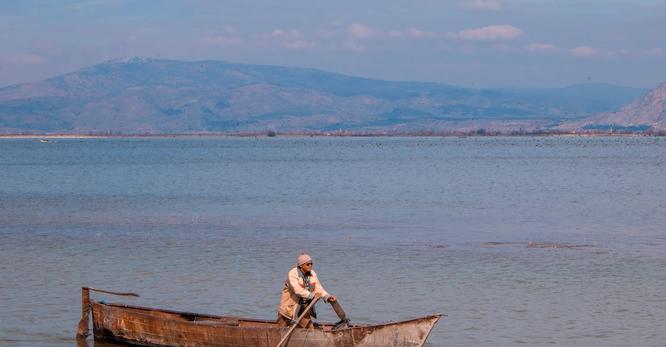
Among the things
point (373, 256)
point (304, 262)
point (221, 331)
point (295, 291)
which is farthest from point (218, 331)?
point (373, 256)

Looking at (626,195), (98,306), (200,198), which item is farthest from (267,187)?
(98,306)

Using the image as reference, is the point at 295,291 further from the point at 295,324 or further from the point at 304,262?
the point at 304,262

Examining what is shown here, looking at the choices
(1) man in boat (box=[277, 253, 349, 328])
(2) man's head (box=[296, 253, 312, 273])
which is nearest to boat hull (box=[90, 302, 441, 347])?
(1) man in boat (box=[277, 253, 349, 328])

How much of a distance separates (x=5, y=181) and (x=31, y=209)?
34.0 metres

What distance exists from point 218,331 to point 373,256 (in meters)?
13.9

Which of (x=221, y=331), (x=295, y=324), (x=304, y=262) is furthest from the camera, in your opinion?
(x=221, y=331)

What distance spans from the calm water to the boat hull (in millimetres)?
1277

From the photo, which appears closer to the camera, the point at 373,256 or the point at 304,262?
the point at 304,262

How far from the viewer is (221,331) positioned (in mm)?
20609

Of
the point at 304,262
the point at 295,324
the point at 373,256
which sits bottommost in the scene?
the point at 373,256

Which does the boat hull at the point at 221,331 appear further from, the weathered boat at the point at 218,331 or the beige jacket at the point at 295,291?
the beige jacket at the point at 295,291

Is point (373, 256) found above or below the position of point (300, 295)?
below

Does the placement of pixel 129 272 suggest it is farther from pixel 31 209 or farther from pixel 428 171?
pixel 428 171

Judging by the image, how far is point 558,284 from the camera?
2881 centimetres
